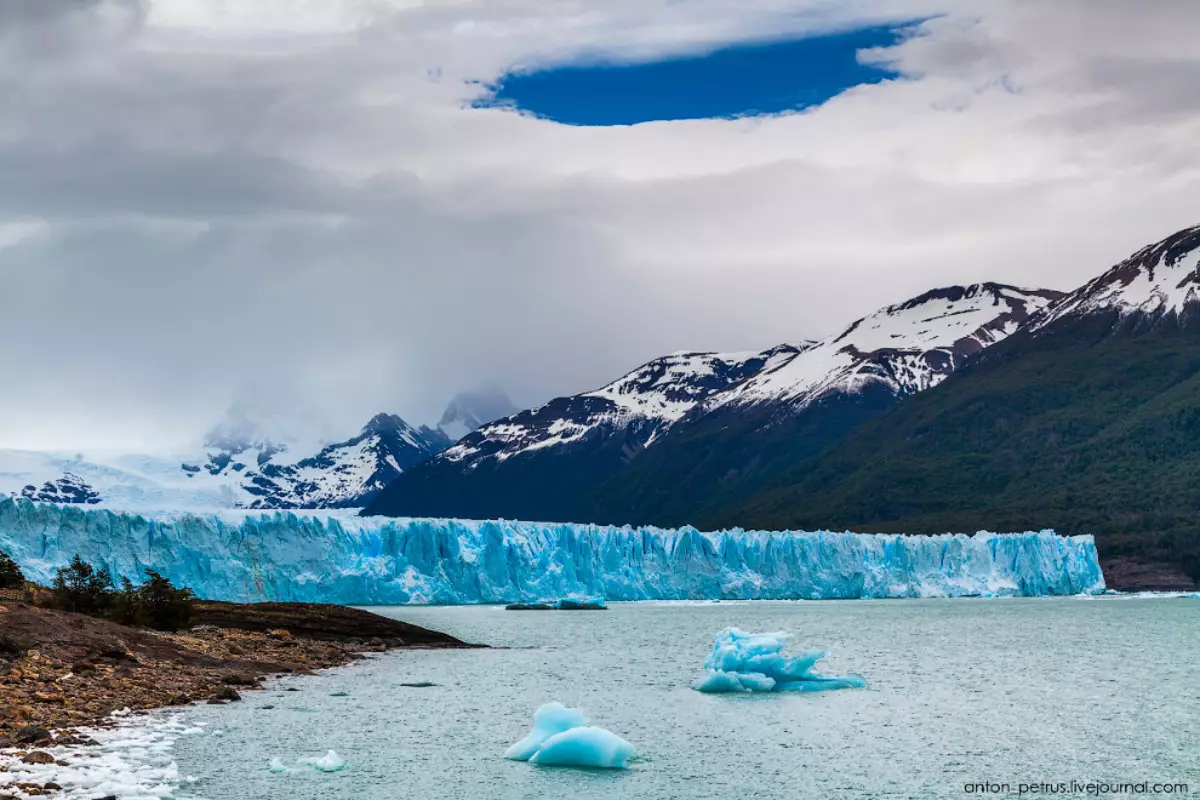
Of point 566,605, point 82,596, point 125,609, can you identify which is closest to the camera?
point 125,609

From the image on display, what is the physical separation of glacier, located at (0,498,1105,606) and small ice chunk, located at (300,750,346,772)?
177ft

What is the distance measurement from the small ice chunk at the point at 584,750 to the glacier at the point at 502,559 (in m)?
55.8

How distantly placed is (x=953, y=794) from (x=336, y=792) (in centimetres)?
1057

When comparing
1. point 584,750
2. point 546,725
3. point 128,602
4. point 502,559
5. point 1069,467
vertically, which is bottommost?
point 502,559

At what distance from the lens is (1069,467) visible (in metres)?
162

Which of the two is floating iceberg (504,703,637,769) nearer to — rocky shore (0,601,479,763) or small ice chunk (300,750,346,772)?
small ice chunk (300,750,346,772)

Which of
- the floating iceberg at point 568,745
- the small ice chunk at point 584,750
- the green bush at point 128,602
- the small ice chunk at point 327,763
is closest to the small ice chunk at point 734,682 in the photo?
the floating iceberg at point 568,745

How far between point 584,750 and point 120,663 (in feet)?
47.0

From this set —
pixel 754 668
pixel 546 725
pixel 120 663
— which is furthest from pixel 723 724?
pixel 120 663

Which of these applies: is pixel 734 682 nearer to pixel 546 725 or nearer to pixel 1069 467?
pixel 546 725

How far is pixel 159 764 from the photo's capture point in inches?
860

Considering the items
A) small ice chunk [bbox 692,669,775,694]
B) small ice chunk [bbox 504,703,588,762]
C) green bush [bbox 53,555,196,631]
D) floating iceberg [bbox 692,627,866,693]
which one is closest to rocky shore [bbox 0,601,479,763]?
green bush [bbox 53,555,196,631]

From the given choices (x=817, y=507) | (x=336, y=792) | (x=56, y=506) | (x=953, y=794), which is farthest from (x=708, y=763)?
(x=817, y=507)

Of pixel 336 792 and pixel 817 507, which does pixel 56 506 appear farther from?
pixel 817 507
